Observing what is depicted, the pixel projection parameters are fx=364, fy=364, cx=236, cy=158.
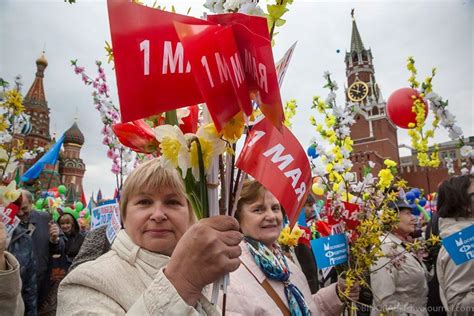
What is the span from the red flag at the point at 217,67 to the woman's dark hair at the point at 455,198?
8.82 ft

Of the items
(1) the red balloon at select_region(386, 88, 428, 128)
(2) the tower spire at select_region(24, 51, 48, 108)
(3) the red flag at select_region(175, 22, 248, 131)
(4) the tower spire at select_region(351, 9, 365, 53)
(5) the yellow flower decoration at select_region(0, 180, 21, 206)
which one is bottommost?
(5) the yellow flower decoration at select_region(0, 180, 21, 206)

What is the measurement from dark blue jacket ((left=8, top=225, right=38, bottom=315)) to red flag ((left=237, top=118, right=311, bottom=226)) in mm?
2893

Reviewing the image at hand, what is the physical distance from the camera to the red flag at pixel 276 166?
3.61 ft

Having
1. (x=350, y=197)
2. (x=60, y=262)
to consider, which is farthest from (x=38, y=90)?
(x=350, y=197)

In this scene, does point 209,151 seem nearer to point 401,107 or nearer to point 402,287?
point 402,287

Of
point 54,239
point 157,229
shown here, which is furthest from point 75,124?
point 157,229

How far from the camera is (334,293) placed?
228 centimetres

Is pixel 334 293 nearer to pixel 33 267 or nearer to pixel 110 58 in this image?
pixel 110 58

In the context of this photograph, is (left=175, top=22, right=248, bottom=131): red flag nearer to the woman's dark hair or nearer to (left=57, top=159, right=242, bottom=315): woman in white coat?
(left=57, top=159, right=242, bottom=315): woman in white coat

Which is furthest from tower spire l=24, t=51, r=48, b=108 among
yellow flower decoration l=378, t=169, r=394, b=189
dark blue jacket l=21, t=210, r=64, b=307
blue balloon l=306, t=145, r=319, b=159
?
yellow flower decoration l=378, t=169, r=394, b=189

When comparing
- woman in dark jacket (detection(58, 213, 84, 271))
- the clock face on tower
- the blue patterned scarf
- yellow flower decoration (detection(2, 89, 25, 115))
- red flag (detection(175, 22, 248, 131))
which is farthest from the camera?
the clock face on tower

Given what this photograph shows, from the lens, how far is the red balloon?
487 centimetres

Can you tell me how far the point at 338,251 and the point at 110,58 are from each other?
175 cm

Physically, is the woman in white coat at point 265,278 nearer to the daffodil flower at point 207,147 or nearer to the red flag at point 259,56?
the daffodil flower at point 207,147
